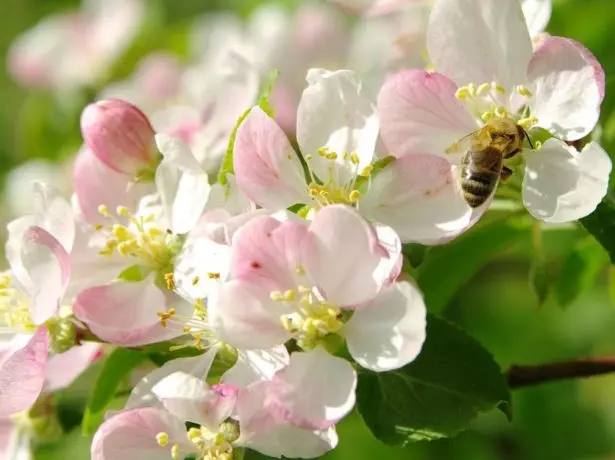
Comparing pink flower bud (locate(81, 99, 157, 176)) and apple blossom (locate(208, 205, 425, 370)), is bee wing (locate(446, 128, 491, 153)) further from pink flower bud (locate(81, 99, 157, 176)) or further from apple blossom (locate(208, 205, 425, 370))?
pink flower bud (locate(81, 99, 157, 176))

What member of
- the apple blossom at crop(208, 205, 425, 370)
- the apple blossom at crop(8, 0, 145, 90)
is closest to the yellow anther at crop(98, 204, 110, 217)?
the apple blossom at crop(208, 205, 425, 370)

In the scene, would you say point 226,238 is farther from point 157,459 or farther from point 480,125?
point 480,125

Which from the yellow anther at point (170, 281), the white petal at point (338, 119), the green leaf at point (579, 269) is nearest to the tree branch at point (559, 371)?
the green leaf at point (579, 269)

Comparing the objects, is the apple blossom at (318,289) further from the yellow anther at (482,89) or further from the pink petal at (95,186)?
the pink petal at (95,186)

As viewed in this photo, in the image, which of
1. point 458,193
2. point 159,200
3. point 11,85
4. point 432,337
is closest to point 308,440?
point 432,337

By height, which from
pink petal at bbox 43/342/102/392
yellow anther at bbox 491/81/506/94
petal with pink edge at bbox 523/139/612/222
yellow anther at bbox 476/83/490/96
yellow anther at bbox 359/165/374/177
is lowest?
pink petal at bbox 43/342/102/392

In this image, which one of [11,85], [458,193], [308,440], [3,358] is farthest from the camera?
[11,85]

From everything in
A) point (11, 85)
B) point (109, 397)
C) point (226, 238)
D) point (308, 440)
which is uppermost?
point (226, 238)
